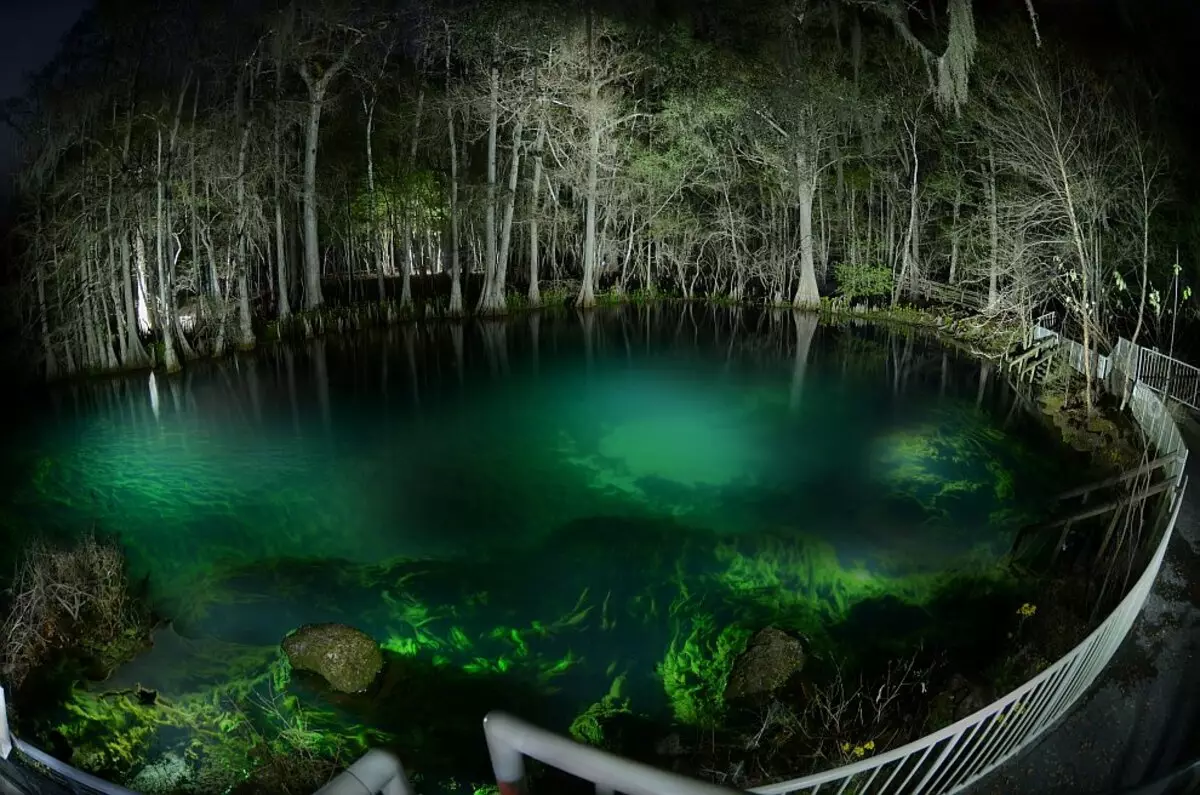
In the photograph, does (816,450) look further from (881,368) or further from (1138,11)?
(1138,11)

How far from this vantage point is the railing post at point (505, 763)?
5.32ft

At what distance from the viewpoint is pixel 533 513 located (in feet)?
36.9

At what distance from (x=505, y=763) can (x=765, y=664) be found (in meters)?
6.06

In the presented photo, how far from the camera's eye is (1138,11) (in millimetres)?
21375

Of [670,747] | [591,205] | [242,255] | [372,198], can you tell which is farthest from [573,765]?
[591,205]

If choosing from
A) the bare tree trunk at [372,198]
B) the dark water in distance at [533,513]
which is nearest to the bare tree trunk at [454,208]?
the bare tree trunk at [372,198]

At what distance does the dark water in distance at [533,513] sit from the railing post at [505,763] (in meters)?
5.23

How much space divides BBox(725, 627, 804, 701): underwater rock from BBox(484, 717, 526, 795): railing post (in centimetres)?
586

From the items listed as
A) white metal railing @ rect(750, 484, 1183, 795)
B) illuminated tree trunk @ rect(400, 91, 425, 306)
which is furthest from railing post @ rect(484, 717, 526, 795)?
illuminated tree trunk @ rect(400, 91, 425, 306)

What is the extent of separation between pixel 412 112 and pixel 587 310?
10894mm

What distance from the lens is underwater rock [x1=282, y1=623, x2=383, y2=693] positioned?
7.16 metres

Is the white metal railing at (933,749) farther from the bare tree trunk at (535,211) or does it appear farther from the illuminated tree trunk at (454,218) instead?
the bare tree trunk at (535,211)

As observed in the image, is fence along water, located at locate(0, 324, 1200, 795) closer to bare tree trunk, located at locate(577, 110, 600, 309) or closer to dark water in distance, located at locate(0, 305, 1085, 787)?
dark water in distance, located at locate(0, 305, 1085, 787)

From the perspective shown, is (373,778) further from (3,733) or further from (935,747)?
(935,747)
